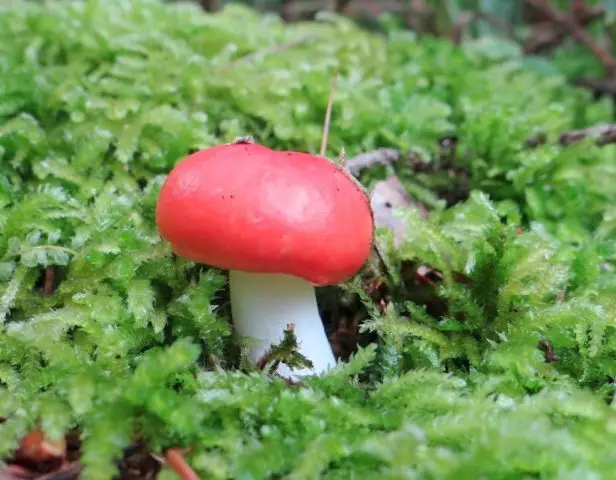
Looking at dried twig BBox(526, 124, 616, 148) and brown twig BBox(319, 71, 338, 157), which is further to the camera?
dried twig BBox(526, 124, 616, 148)

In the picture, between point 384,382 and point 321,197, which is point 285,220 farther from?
point 384,382

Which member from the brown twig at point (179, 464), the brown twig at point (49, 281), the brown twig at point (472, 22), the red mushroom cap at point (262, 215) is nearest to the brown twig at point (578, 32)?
the brown twig at point (472, 22)

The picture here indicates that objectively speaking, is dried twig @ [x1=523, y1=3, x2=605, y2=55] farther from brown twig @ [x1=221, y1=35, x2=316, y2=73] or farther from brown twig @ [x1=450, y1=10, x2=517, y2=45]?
brown twig @ [x1=221, y1=35, x2=316, y2=73]

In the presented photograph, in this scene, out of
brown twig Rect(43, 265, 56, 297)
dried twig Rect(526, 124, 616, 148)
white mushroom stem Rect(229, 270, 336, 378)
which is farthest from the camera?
dried twig Rect(526, 124, 616, 148)

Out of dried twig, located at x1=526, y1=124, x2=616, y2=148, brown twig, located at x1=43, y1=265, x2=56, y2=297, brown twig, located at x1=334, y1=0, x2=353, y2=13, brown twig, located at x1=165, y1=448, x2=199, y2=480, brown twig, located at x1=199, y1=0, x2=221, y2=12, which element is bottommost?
brown twig, located at x1=43, y1=265, x2=56, y2=297

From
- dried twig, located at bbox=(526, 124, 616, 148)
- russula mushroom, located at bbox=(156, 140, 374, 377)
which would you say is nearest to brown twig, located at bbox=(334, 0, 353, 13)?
dried twig, located at bbox=(526, 124, 616, 148)

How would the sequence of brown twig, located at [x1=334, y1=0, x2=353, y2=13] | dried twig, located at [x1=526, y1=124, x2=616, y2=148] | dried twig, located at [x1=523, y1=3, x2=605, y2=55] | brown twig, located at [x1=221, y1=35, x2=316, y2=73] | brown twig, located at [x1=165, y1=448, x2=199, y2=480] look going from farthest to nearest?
brown twig, located at [x1=334, y1=0, x2=353, y2=13] < dried twig, located at [x1=523, y1=3, x2=605, y2=55] < brown twig, located at [x1=221, y1=35, x2=316, y2=73] < dried twig, located at [x1=526, y1=124, x2=616, y2=148] < brown twig, located at [x1=165, y1=448, x2=199, y2=480]

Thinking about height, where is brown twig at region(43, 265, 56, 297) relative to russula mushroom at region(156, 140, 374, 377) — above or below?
below

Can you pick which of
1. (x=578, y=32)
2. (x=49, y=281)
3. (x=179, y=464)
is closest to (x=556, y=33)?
(x=578, y=32)

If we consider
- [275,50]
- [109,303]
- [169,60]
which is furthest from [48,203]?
[275,50]
